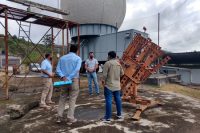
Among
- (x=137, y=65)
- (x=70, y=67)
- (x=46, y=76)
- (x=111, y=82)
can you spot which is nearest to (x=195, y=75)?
(x=137, y=65)

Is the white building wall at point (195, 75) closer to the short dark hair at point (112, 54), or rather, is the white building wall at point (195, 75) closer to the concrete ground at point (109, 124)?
the concrete ground at point (109, 124)

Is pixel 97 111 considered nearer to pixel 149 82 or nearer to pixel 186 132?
pixel 186 132

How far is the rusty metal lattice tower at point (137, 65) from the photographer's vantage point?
7.58 metres

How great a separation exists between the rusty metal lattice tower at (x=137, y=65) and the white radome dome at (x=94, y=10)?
38.9 feet

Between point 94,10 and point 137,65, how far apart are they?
1241 cm

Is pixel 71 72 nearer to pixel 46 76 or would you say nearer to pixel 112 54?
pixel 112 54

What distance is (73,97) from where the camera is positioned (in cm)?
602

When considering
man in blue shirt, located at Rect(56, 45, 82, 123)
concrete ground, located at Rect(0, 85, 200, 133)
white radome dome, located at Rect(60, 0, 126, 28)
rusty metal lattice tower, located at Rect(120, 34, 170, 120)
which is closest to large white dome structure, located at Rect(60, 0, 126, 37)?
white radome dome, located at Rect(60, 0, 126, 28)

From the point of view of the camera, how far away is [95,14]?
758 inches

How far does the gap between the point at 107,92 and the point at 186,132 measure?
2027mm

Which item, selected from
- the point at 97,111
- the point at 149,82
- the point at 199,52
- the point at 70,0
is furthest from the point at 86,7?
the point at 97,111

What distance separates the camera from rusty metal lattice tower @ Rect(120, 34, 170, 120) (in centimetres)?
758

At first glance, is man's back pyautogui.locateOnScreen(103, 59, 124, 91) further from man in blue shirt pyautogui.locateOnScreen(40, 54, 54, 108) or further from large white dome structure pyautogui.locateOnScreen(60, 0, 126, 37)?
large white dome structure pyautogui.locateOnScreen(60, 0, 126, 37)

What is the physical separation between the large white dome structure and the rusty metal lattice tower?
1185cm
